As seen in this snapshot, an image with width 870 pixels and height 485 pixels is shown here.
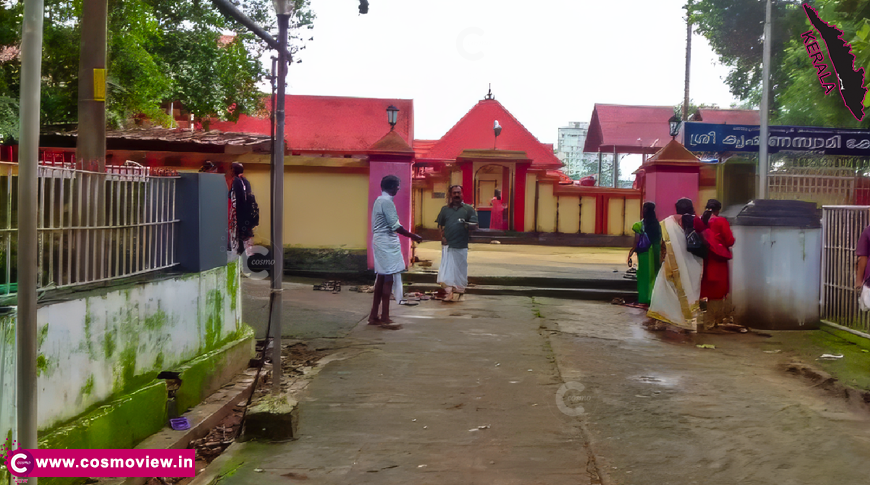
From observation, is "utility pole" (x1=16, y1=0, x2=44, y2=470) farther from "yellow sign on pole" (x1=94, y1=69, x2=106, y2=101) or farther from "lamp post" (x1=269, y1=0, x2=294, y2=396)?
"yellow sign on pole" (x1=94, y1=69, x2=106, y2=101)

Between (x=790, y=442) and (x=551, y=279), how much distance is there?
7990 millimetres

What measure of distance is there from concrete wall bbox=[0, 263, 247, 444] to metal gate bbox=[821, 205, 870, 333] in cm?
680

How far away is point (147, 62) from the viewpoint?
16.6 m

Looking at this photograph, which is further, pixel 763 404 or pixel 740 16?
pixel 740 16

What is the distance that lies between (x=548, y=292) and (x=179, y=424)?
8023 millimetres

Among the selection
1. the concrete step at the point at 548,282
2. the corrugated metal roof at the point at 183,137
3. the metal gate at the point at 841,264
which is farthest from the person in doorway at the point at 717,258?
the corrugated metal roof at the point at 183,137

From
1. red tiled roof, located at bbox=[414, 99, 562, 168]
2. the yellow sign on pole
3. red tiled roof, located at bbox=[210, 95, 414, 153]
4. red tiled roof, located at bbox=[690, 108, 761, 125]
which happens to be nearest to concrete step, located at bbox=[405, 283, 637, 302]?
the yellow sign on pole

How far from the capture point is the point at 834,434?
475 centimetres

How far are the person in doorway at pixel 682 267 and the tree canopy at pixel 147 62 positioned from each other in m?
11.3

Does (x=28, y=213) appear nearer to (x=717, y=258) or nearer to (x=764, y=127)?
(x=717, y=258)

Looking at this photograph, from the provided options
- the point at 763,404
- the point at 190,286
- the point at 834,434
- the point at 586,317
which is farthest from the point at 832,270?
the point at 190,286

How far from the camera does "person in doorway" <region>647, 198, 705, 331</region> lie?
8789mm

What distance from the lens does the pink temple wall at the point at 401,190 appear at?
13.1 m

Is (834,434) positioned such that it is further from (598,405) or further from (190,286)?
(190,286)
